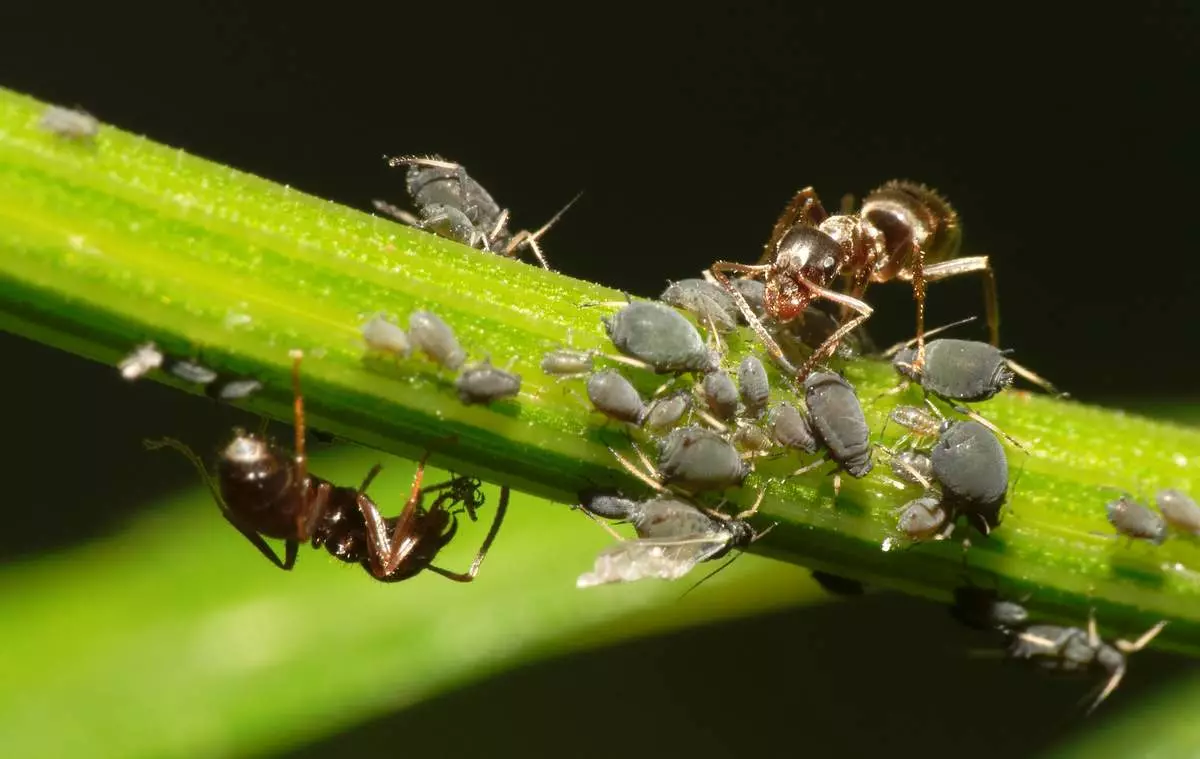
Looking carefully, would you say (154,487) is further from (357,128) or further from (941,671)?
(941,671)

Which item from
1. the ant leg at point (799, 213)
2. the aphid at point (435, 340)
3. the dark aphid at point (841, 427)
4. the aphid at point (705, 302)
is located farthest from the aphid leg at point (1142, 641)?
the aphid at point (435, 340)

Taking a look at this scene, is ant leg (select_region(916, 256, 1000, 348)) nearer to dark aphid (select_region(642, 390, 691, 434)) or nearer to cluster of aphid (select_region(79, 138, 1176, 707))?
cluster of aphid (select_region(79, 138, 1176, 707))

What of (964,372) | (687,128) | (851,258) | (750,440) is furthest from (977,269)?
(687,128)

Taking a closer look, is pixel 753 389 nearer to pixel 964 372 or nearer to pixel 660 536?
pixel 660 536

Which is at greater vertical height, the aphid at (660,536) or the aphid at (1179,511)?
the aphid at (1179,511)

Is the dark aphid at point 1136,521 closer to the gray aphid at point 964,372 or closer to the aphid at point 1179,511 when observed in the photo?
the aphid at point 1179,511

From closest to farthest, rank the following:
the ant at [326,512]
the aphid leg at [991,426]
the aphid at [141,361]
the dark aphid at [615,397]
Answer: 1. the aphid at [141,361]
2. the dark aphid at [615,397]
3. the aphid leg at [991,426]
4. the ant at [326,512]
